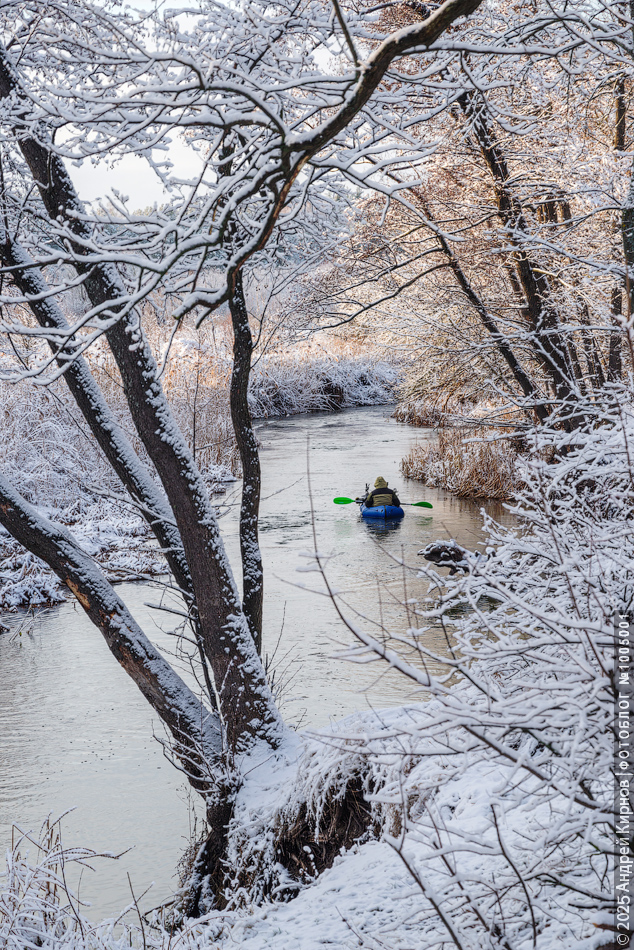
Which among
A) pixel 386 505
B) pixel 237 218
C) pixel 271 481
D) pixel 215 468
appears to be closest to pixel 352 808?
pixel 237 218

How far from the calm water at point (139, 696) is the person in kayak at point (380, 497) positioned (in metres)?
0.44

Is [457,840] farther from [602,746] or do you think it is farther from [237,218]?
[237,218]

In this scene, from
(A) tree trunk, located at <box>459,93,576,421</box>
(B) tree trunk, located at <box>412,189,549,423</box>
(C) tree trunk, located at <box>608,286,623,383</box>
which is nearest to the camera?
(C) tree trunk, located at <box>608,286,623,383</box>

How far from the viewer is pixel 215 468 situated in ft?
60.7

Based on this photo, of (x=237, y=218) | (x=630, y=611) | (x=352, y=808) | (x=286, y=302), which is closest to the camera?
(x=630, y=611)

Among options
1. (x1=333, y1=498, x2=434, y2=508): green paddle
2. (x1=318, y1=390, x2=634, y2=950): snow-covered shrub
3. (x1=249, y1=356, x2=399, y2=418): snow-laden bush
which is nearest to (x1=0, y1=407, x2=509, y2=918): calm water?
(x1=333, y1=498, x2=434, y2=508): green paddle

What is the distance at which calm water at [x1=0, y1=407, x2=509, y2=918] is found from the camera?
241 inches

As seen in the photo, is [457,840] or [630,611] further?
[457,840]

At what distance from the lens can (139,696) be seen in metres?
8.67

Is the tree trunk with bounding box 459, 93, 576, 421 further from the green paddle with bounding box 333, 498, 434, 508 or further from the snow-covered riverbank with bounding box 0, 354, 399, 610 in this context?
the green paddle with bounding box 333, 498, 434, 508

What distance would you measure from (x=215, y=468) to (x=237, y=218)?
14518 millimetres

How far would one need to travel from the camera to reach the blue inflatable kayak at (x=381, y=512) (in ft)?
47.3

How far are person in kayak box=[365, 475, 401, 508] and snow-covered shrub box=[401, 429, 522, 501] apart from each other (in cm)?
182

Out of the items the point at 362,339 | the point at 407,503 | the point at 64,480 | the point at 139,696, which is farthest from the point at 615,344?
the point at 64,480
